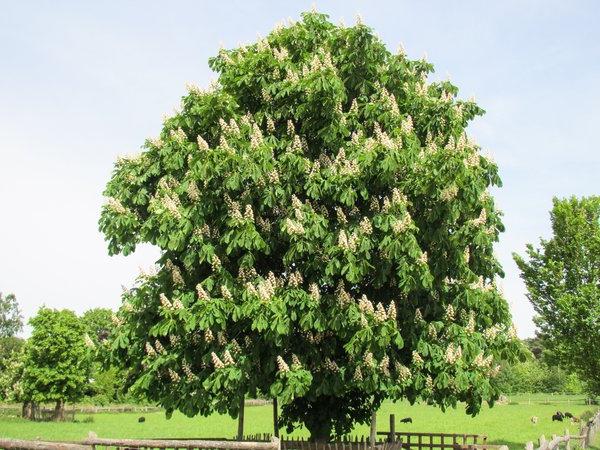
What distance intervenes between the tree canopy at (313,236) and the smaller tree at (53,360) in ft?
136

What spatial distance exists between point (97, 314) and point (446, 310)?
92681 mm

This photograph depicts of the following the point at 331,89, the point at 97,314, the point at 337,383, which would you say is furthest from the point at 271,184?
the point at 97,314

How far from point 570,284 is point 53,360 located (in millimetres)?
43587

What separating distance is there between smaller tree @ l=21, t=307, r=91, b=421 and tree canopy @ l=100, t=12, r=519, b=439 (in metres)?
41.4

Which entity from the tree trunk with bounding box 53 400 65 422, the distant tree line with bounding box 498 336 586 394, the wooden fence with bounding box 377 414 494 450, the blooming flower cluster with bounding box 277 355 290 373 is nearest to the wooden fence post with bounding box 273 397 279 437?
the wooden fence with bounding box 377 414 494 450

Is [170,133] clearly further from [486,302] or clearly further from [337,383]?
[486,302]

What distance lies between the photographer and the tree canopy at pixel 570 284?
1246 inches

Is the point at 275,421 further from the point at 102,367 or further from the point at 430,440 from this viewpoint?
the point at 430,440

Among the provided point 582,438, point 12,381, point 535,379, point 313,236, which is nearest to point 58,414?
point 12,381

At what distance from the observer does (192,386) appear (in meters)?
16.7

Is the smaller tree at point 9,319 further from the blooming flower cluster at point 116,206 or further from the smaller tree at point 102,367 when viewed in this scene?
the blooming flower cluster at point 116,206

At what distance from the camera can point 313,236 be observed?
15.7 m

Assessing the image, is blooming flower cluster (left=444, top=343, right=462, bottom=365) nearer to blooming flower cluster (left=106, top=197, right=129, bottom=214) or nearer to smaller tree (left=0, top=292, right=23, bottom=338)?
blooming flower cluster (left=106, top=197, right=129, bottom=214)

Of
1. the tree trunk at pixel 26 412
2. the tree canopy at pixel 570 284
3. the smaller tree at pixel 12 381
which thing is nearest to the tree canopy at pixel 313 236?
the tree canopy at pixel 570 284
